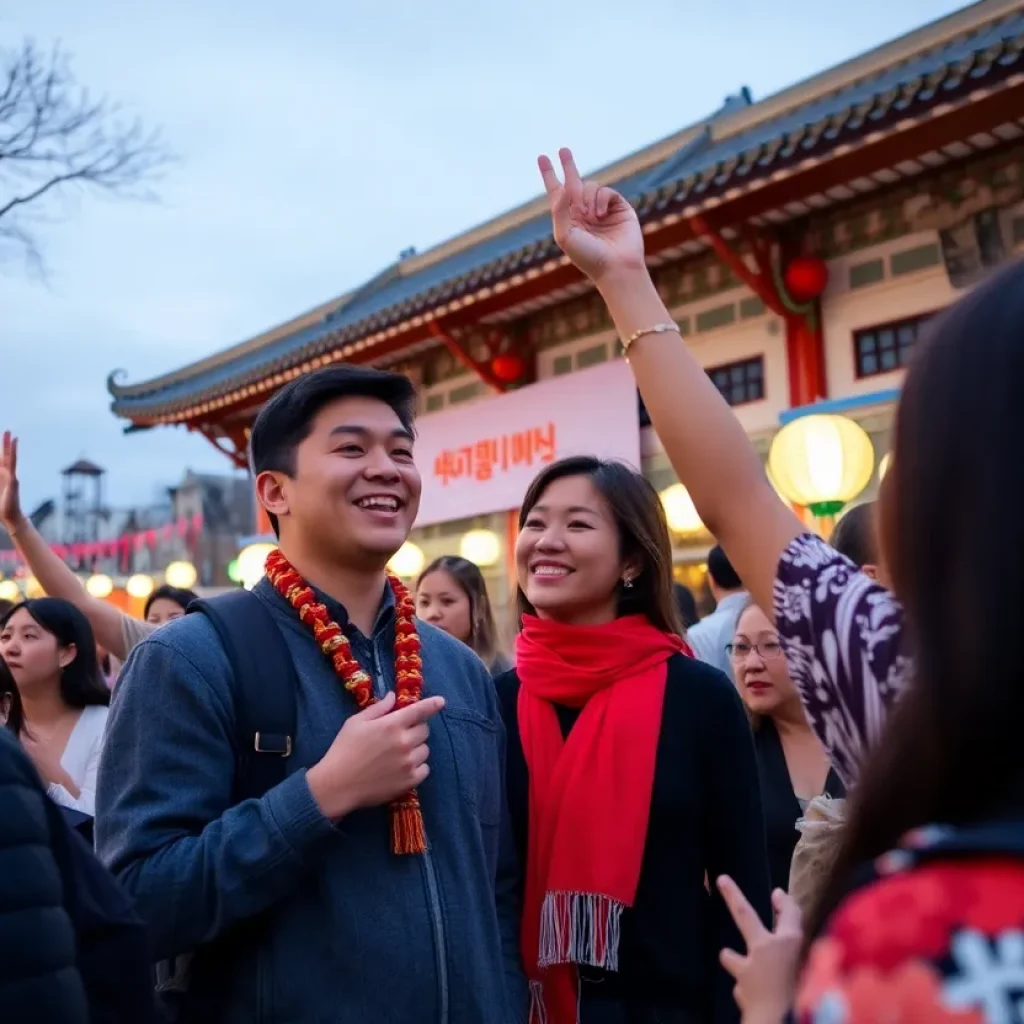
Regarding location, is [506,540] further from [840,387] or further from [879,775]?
[879,775]

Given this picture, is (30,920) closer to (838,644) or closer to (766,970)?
(766,970)

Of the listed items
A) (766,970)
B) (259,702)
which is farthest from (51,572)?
(766,970)

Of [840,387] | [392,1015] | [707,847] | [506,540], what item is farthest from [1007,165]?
[392,1015]

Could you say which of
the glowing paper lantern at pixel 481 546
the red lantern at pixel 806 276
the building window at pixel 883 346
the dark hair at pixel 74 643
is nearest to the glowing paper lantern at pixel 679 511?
the building window at pixel 883 346

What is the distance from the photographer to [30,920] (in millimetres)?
1260

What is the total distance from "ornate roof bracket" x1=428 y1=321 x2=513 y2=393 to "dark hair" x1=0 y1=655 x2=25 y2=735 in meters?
7.14

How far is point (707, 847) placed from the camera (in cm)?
246

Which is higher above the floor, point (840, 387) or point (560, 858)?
point (840, 387)

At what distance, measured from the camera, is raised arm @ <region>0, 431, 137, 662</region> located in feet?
11.8

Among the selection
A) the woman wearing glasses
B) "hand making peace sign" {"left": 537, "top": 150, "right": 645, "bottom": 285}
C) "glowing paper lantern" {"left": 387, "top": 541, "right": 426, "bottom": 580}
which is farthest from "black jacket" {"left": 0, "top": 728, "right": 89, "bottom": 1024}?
"glowing paper lantern" {"left": 387, "top": 541, "right": 426, "bottom": 580}

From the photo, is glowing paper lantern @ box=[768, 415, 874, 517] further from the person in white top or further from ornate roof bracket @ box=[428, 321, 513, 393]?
ornate roof bracket @ box=[428, 321, 513, 393]

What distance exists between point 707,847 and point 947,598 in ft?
5.86

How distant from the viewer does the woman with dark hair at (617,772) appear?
2.30m

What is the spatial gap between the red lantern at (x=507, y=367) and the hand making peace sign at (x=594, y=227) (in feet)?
28.7
